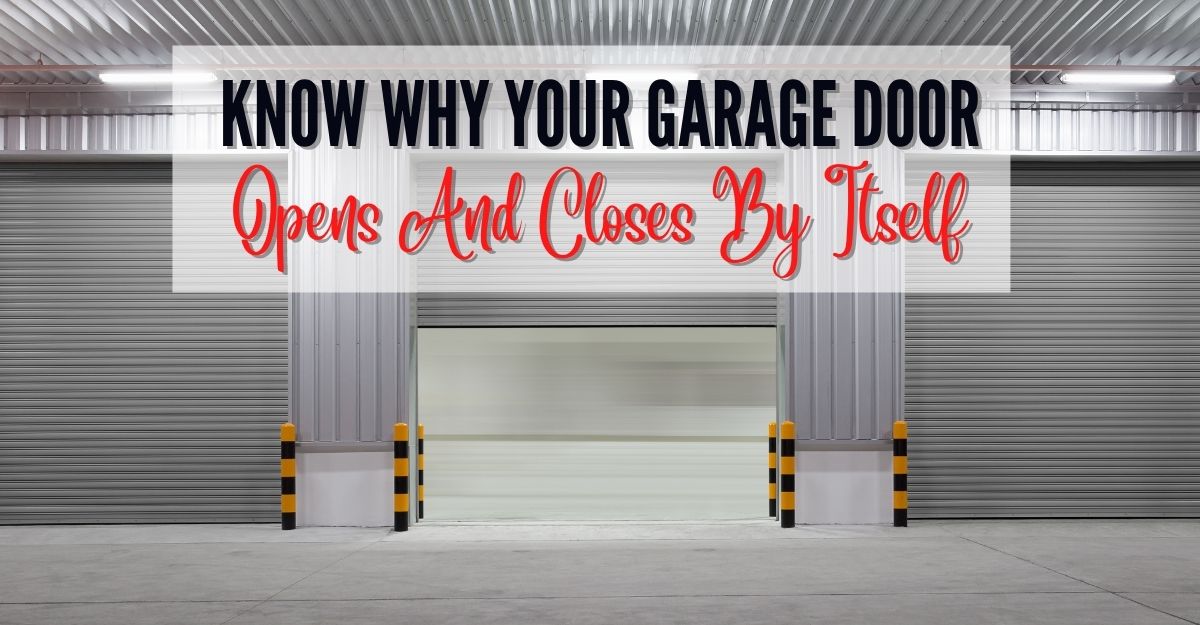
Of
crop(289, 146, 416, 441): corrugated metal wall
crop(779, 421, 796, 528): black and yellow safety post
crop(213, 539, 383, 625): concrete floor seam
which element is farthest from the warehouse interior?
crop(213, 539, 383, 625): concrete floor seam

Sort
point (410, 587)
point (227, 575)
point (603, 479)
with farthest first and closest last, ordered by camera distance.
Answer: point (603, 479) < point (227, 575) < point (410, 587)

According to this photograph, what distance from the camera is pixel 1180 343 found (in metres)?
9.73

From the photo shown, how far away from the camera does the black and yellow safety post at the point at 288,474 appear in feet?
29.2

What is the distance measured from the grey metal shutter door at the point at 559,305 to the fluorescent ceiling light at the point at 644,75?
2.59 feet

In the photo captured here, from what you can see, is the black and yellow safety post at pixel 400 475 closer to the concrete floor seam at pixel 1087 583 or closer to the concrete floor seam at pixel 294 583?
the concrete floor seam at pixel 294 583

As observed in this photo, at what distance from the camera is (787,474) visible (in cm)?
898

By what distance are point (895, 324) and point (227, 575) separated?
6.20 metres

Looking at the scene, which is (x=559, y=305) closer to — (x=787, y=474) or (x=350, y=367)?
(x=350, y=367)

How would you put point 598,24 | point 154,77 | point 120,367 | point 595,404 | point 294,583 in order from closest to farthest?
point 294,583, point 598,24, point 154,77, point 120,367, point 595,404

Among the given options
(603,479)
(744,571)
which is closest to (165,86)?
(744,571)

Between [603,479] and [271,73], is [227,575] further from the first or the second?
[603,479]

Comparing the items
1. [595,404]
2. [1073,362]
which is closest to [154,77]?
[1073,362]

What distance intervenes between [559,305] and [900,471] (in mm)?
3561

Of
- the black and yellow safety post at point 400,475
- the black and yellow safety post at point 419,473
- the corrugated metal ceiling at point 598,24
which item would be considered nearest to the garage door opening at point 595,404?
the black and yellow safety post at point 419,473
